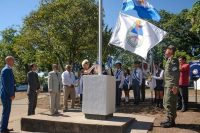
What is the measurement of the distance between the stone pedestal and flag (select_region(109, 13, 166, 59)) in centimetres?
156

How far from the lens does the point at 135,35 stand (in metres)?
11.5

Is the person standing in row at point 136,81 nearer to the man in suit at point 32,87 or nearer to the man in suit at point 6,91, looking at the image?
the man in suit at point 32,87

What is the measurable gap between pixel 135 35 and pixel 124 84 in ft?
18.3

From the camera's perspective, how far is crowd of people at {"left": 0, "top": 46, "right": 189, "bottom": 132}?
9875mm

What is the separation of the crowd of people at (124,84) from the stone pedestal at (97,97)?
1649 millimetres

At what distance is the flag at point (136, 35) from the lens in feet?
37.0

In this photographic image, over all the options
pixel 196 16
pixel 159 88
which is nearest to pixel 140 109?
pixel 159 88

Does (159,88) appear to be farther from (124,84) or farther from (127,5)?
(127,5)

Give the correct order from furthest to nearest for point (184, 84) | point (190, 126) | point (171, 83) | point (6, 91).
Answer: point (184, 84), point (190, 126), point (171, 83), point (6, 91)

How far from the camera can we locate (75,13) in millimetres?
18484

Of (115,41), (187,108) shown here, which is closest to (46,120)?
(115,41)

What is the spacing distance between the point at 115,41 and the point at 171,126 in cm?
312

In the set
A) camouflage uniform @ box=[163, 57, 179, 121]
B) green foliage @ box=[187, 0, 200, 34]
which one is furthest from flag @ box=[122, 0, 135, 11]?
green foliage @ box=[187, 0, 200, 34]

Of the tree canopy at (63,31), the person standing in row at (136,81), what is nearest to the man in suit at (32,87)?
the person standing in row at (136,81)
